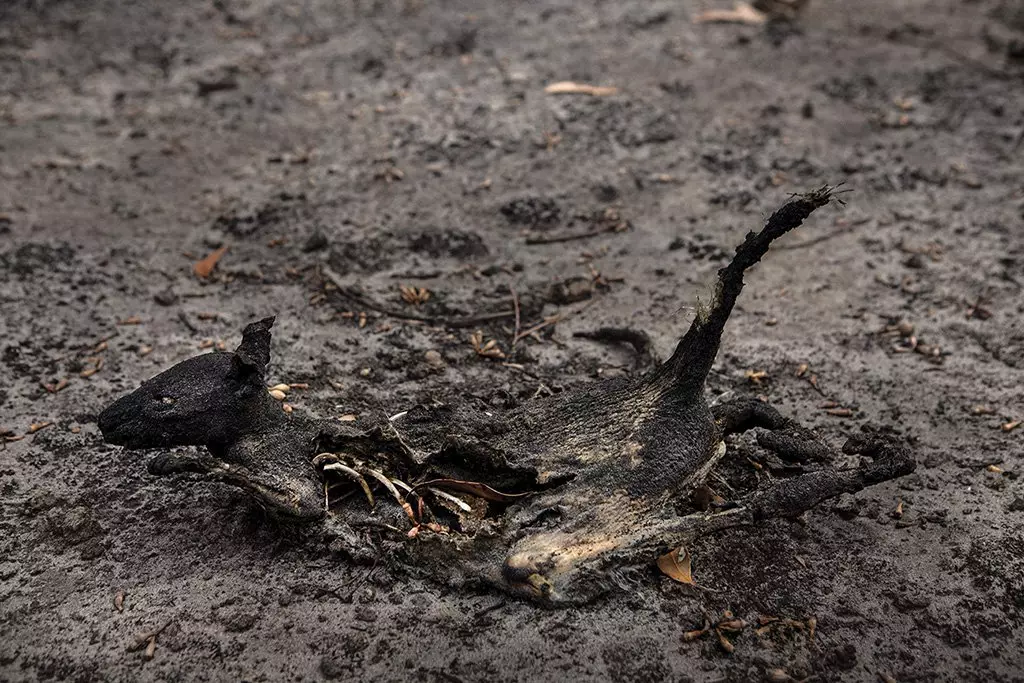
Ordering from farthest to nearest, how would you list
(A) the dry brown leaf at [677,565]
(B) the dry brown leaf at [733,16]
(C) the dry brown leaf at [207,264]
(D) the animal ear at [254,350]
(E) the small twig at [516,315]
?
(B) the dry brown leaf at [733,16] → (C) the dry brown leaf at [207,264] → (E) the small twig at [516,315] → (D) the animal ear at [254,350] → (A) the dry brown leaf at [677,565]

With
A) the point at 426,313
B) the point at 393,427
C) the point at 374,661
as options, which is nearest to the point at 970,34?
the point at 426,313

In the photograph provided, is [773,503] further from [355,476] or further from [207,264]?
[207,264]

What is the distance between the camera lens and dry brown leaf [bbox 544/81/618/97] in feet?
17.2

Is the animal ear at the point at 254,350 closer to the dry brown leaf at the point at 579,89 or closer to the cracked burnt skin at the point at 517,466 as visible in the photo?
the cracked burnt skin at the point at 517,466

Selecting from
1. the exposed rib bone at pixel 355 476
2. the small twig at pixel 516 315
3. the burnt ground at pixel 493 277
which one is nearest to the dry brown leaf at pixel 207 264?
the burnt ground at pixel 493 277

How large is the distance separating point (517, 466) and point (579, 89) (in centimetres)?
336

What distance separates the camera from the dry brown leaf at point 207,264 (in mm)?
3957

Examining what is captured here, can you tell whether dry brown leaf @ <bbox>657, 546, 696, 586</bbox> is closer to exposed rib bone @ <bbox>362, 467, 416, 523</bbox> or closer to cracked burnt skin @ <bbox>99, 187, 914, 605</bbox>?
cracked burnt skin @ <bbox>99, 187, 914, 605</bbox>

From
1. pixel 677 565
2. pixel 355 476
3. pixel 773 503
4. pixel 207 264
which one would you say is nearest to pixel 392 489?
pixel 355 476

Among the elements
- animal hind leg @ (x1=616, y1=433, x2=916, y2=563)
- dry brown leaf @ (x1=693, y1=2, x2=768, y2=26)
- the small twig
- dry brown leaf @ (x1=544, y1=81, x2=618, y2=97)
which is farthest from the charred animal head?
dry brown leaf @ (x1=693, y1=2, x2=768, y2=26)

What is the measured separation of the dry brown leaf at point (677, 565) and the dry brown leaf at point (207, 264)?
2562 millimetres

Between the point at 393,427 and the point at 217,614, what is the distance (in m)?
0.75

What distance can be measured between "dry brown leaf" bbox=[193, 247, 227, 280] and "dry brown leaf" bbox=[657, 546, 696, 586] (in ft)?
8.41

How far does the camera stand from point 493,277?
4004 millimetres
